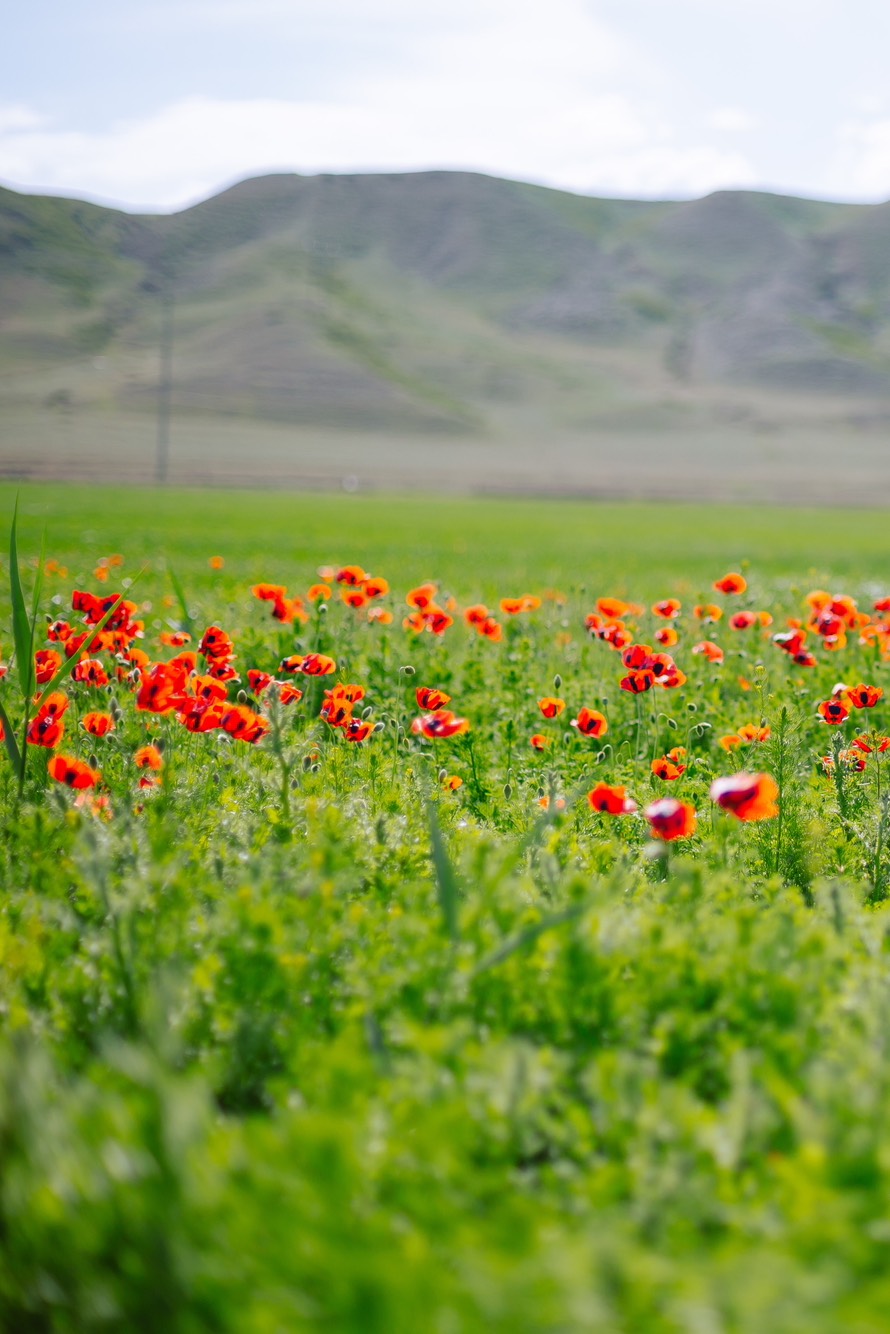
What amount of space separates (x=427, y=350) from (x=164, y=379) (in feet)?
133

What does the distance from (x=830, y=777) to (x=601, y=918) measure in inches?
100

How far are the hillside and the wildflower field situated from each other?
167ft

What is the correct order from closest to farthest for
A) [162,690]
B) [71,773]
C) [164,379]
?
[71,773] → [162,690] → [164,379]

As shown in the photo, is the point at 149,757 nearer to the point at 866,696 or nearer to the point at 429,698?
the point at 429,698

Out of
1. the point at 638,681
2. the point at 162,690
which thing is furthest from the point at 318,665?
the point at 638,681

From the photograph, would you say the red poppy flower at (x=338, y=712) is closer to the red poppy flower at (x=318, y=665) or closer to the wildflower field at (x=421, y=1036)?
the wildflower field at (x=421, y=1036)

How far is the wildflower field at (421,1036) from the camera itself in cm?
130

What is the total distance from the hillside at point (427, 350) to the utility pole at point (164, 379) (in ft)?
3.13

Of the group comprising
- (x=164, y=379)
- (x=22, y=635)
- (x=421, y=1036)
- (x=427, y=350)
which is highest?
(x=427, y=350)

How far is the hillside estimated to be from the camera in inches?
3472

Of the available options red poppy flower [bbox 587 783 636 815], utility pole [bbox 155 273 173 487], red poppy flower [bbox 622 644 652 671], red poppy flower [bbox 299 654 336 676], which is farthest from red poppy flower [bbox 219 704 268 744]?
utility pole [bbox 155 273 173 487]

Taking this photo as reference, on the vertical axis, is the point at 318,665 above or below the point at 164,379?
below

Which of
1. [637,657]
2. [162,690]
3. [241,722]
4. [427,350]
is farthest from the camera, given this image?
[427,350]

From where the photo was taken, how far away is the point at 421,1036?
62.6 inches
